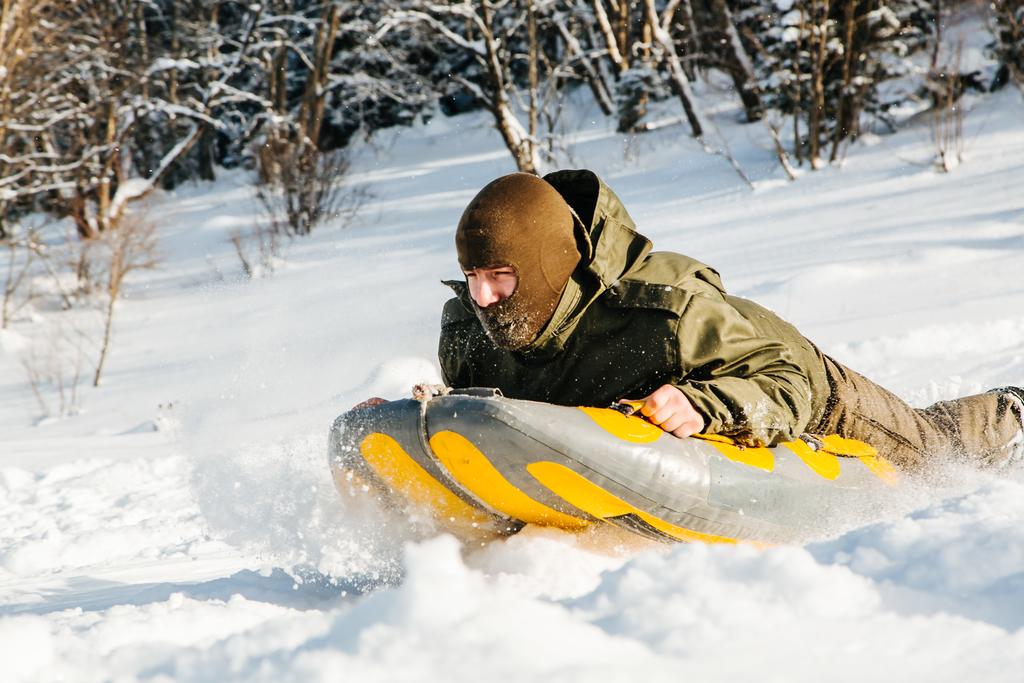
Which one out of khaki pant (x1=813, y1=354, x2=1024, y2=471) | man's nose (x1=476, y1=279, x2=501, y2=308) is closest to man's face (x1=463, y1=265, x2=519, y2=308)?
man's nose (x1=476, y1=279, x2=501, y2=308)

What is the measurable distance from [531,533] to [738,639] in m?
1.15

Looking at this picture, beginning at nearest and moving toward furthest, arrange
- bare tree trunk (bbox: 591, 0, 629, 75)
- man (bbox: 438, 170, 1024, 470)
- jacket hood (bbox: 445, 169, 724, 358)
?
man (bbox: 438, 170, 1024, 470) → jacket hood (bbox: 445, 169, 724, 358) → bare tree trunk (bbox: 591, 0, 629, 75)

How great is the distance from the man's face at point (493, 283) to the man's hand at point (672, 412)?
49 centimetres

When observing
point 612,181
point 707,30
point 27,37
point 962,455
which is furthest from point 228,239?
point 962,455

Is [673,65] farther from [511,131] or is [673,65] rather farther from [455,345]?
[455,345]

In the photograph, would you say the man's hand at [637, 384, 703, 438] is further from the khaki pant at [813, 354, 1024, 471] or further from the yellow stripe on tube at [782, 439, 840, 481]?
the khaki pant at [813, 354, 1024, 471]

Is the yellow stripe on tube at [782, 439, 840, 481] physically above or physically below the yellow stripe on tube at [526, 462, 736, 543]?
below

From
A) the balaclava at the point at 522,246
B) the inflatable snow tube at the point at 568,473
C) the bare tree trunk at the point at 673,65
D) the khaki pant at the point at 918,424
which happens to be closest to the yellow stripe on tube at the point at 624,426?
the inflatable snow tube at the point at 568,473

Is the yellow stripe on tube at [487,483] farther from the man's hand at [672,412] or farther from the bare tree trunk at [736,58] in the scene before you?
the bare tree trunk at [736,58]

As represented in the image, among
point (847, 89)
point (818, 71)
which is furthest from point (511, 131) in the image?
point (847, 89)

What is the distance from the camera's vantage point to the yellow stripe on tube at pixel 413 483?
2525mm

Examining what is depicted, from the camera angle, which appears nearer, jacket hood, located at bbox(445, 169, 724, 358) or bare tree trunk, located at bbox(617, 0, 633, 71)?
jacket hood, located at bbox(445, 169, 724, 358)

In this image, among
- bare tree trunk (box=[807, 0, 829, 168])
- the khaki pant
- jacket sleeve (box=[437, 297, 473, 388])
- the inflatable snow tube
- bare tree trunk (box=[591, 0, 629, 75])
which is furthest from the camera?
bare tree trunk (box=[591, 0, 629, 75])

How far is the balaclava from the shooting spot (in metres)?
2.66
